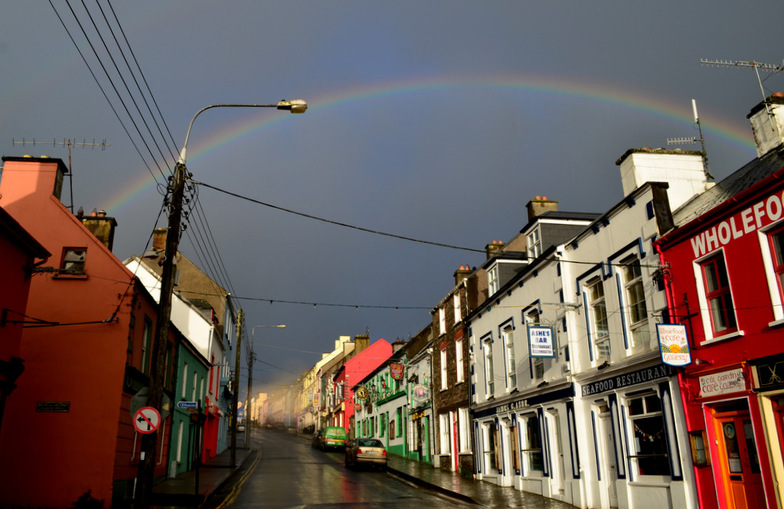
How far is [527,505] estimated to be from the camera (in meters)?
16.6

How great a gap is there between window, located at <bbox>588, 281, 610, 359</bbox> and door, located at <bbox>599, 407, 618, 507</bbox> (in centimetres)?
165

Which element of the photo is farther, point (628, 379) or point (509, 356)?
point (509, 356)

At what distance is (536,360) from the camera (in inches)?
798

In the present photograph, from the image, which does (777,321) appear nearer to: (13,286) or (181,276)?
(13,286)

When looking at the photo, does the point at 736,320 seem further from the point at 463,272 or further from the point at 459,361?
the point at 463,272

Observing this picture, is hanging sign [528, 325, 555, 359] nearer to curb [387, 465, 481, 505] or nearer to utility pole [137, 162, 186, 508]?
curb [387, 465, 481, 505]

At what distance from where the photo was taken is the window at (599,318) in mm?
16094

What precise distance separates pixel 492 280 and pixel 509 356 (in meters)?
3.94

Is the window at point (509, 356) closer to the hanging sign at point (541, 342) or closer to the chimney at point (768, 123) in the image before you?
the hanging sign at point (541, 342)

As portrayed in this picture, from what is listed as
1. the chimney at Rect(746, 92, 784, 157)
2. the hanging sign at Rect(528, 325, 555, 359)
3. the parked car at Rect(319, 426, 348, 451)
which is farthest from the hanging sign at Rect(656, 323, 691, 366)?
the parked car at Rect(319, 426, 348, 451)

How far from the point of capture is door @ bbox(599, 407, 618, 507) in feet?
50.0

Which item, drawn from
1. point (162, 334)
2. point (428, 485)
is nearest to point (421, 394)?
point (428, 485)

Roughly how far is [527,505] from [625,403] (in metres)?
4.37

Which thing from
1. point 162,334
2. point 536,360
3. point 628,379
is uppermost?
point 162,334
